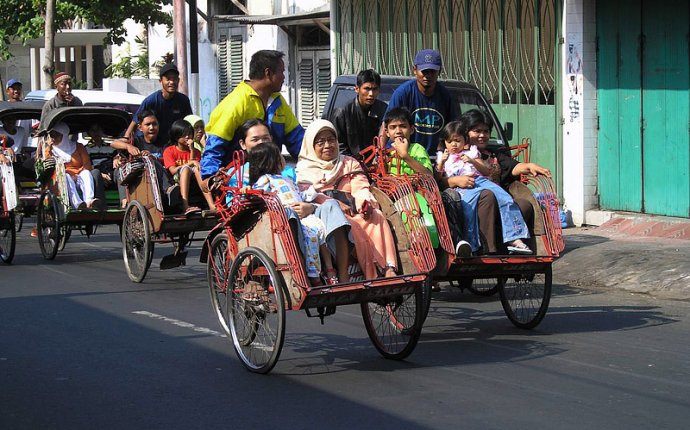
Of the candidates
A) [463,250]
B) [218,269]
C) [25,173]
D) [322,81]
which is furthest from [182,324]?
[322,81]

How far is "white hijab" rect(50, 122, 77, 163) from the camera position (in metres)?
13.7

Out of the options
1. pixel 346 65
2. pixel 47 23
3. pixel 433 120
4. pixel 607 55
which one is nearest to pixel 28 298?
pixel 433 120

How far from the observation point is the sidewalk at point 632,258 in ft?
37.0

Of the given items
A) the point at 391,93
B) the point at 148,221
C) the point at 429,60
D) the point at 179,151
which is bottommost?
the point at 148,221

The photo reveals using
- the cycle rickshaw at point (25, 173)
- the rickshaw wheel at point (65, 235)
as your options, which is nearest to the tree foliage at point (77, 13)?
the cycle rickshaw at point (25, 173)

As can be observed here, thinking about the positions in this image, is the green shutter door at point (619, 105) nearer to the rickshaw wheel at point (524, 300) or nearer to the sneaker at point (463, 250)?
the rickshaw wheel at point (524, 300)

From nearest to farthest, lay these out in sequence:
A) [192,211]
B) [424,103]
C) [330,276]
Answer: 1. [330,276]
2. [424,103]
3. [192,211]

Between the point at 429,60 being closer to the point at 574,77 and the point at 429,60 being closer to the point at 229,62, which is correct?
the point at 574,77

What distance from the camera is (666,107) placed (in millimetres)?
14328

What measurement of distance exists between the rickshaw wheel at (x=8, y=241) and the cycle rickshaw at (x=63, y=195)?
0.41 metres

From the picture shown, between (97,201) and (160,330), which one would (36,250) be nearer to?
(97,201)

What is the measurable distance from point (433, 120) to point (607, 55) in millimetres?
5623

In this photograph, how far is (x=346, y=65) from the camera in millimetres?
21672

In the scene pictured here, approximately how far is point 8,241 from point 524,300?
678cm
